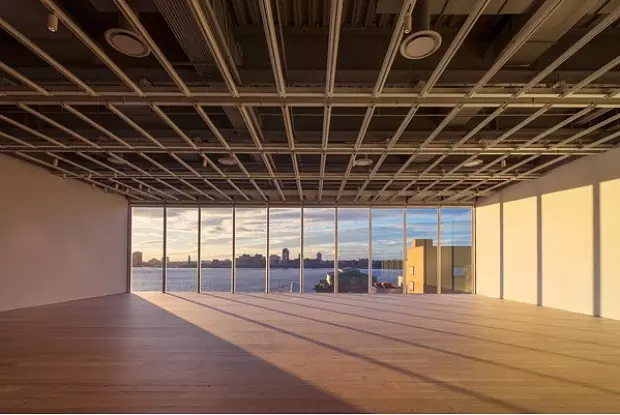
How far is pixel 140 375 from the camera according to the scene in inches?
173

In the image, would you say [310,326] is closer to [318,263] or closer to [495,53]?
[495,53]

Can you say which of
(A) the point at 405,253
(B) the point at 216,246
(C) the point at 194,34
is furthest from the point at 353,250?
(C) the point at 194,34

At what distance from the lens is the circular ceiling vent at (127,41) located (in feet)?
13.7

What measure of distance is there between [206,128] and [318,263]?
8.44m

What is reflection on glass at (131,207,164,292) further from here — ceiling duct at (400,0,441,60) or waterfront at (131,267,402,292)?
ceiling duct at (400,0,441,60)

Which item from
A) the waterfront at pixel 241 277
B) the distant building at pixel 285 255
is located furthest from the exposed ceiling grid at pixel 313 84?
the waterfront at pixel 241 277

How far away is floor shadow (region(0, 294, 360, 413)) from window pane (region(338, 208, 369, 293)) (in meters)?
8.41

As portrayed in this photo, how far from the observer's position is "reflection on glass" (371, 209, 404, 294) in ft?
49.2

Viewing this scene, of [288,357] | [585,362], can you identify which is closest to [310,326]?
[288,357]

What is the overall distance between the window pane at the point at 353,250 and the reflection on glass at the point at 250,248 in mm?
2704

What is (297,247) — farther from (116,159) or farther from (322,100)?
(322,100)

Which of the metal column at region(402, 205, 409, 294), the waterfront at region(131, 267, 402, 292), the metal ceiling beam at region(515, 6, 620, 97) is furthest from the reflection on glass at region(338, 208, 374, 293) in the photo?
the metal ceiling beam at region(515, 6, 620, 97)

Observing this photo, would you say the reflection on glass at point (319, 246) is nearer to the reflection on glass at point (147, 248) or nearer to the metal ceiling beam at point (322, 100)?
the reflection on glass at point (147, 248)

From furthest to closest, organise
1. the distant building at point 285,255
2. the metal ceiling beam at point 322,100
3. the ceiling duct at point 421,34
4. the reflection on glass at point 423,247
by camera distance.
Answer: the reflection on glass at point 423,247
the distant building at point 285,255
the metal ceiling beam at point 322,100
the ceiling duct at point 421,34
